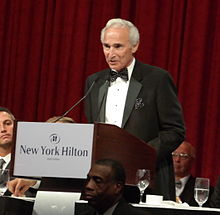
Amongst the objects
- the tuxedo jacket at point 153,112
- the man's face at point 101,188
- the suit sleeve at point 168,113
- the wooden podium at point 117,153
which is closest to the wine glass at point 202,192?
the tuxedo jacket at point 153,112

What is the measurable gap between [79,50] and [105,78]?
284 cm

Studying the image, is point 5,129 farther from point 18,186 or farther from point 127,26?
point 127,26

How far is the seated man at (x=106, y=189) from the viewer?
10.2 feet

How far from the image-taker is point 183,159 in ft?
18.4

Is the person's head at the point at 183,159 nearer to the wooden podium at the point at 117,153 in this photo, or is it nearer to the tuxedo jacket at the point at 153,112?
the tuxedo jacket at the point at 153,112

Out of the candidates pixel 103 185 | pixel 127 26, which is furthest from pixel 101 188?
pixel 127 26

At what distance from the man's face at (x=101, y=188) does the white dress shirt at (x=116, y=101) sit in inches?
28.0

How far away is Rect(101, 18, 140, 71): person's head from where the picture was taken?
12.4 ft

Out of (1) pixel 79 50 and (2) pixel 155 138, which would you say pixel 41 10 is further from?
(2) pixel 155 138

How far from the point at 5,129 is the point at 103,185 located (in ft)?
7.32

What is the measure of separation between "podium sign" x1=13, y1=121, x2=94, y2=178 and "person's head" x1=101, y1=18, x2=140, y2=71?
1.97ft

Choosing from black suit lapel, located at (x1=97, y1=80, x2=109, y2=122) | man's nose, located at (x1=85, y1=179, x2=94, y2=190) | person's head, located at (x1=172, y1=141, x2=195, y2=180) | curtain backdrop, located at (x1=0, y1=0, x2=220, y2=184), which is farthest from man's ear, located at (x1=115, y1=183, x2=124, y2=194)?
curtain backdrop, located at (x1=0, y1=0, x2=220, y2=184)

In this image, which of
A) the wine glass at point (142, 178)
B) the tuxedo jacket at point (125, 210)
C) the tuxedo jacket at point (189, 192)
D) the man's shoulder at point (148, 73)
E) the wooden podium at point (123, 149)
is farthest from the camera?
the tuxedo jacket at point (189, 192)

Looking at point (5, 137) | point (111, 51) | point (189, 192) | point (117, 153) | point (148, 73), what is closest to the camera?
point (117, 153)
